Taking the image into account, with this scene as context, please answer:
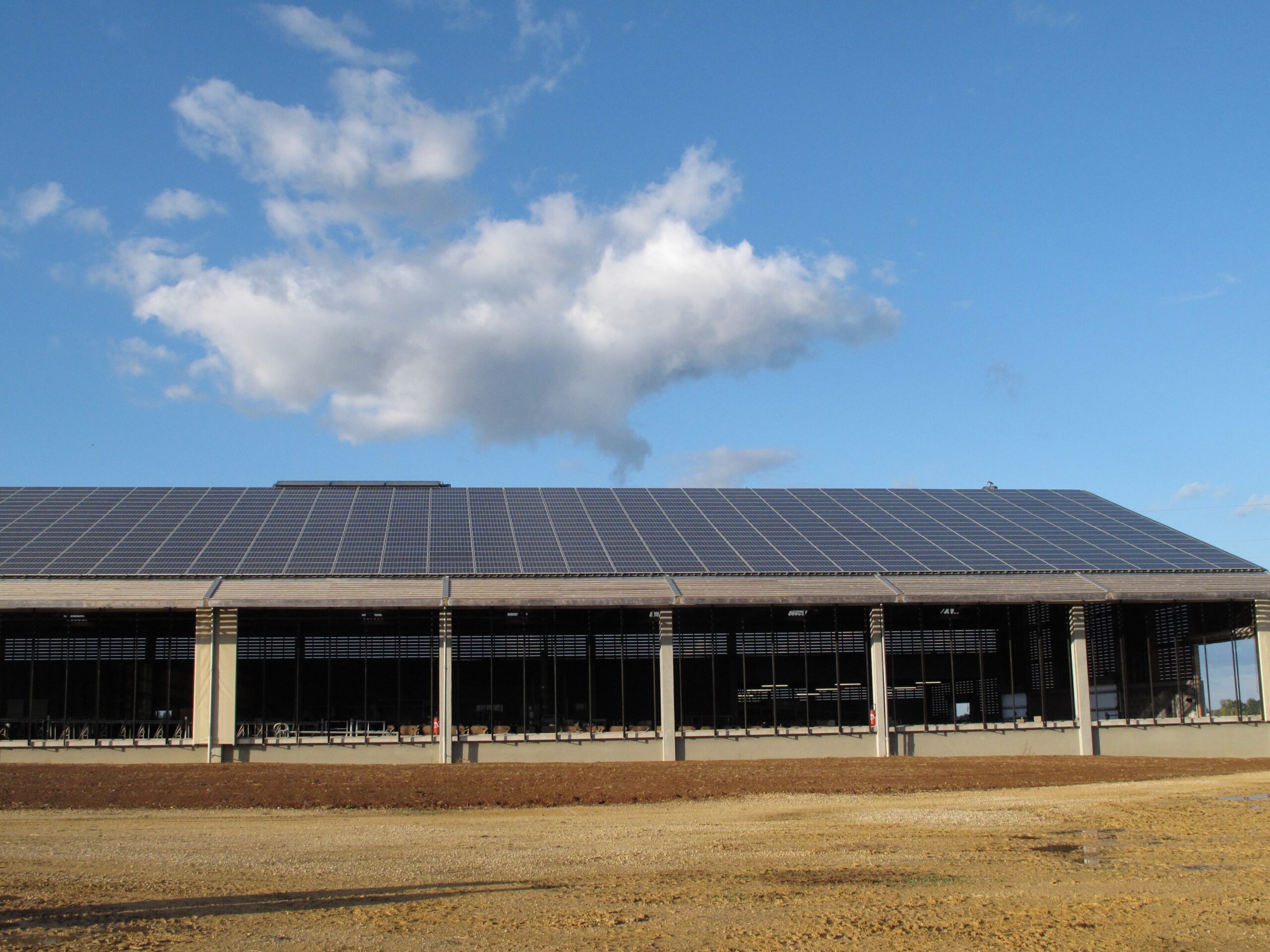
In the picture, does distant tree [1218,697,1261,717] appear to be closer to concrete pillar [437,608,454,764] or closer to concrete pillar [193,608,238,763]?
concrete pillar [437,608,454,764]

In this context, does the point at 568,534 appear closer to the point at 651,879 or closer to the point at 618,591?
the point at 618,591

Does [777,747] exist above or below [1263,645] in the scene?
below

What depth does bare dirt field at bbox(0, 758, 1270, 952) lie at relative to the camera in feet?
30.9

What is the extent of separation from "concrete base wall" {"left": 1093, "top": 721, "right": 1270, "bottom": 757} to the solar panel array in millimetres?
4882

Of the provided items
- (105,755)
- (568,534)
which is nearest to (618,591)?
(568,534)

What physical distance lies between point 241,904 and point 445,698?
19.0 m

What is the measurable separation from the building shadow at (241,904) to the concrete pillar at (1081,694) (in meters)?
23.9

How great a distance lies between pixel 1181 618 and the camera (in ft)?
120

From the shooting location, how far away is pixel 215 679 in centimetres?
2897

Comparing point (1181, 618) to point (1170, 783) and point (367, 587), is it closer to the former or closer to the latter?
point (1170, 783)

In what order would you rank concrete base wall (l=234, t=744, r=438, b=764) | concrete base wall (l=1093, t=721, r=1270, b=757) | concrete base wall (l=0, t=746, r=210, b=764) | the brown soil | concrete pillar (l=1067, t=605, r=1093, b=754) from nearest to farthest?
1. the brown soil
2. concrete base wall (l=0, t=746, r=210, b=764)
3. concrete base wall (l=234, t=744, r=438, b=764)
4. concrete pillar (l=1067, t=605, r=1093, b=754)
5. concrete base wall (l=1093, t=721, r=1270, b=757)

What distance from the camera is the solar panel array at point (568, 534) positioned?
3238 cm

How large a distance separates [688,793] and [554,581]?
10665mm

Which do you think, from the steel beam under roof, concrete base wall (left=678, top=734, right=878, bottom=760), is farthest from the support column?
the steel beam under roof
